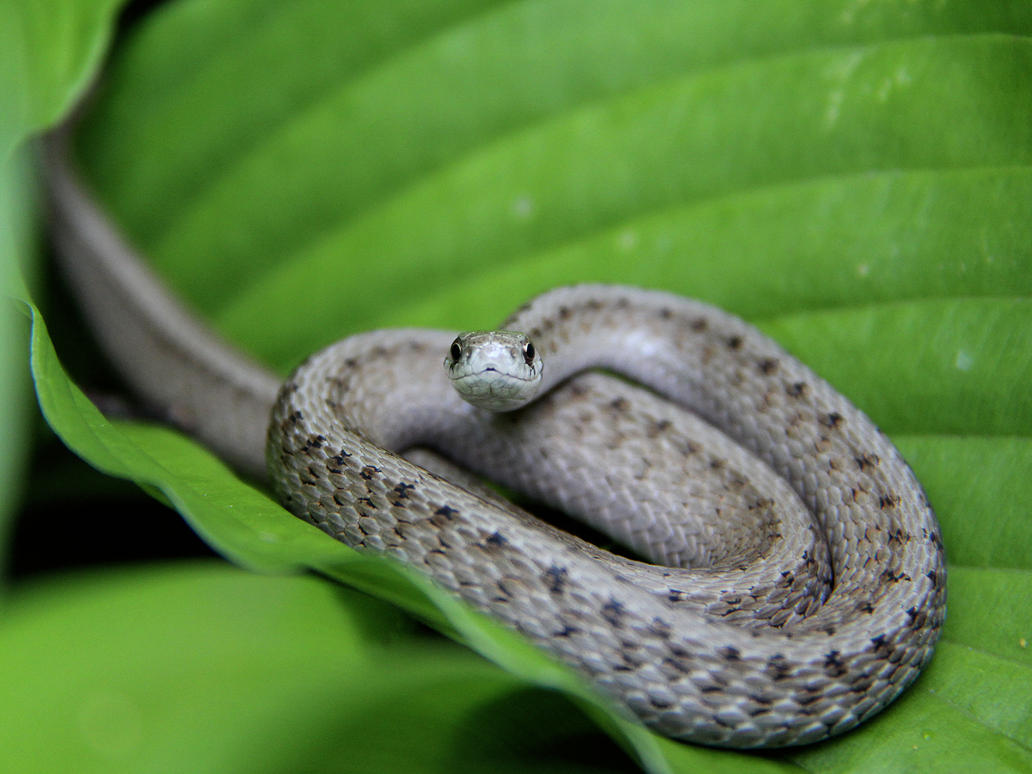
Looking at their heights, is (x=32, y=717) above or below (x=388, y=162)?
below

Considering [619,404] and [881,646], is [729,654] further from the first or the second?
[619,404]

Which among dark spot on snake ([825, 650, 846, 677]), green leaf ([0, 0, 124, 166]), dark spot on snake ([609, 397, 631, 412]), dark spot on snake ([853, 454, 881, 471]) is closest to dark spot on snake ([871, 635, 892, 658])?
dark spot on snake ([825, 650, 846, 677])

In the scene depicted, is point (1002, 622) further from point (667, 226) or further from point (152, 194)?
point (152, 194)

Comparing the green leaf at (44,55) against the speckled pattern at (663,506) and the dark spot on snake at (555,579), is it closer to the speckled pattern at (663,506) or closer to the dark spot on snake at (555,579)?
the speckled pattern at (663,506)

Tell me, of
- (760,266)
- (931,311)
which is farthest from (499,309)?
(931,311)

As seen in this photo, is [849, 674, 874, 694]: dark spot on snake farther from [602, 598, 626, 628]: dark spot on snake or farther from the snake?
[602, 598, 626, 628]: dark spot on snake

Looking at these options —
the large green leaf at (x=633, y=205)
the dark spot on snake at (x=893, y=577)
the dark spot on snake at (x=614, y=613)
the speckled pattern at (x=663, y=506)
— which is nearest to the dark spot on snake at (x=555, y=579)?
the speckled pattern at (x=663, y=506)
